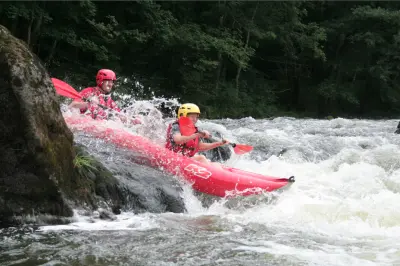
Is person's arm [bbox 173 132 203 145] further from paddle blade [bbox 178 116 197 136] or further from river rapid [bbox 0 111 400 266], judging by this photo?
river rapid [bbox 0 111 400 266]

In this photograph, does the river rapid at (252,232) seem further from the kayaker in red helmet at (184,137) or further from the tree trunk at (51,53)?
the tree trunk at (51,53)

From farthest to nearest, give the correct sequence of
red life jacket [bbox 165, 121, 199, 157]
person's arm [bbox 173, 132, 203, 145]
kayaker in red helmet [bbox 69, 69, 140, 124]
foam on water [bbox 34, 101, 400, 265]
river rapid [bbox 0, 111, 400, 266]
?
kayaker in red helmet [bbox 69, 69, 140, 124]
red life jacket [bbox 165, 121, 199, 157]
person's arm [bbox 173, 132, 203, 145]
foam on water [bbox 34, 101, 400, 265]
river rapid [bbox 0, 111, 400, 266]

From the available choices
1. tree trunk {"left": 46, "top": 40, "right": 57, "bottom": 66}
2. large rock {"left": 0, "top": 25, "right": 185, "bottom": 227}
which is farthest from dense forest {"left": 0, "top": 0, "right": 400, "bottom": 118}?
large rock {"left": 0, "top": 25, "right": 185, "bottom": 227}

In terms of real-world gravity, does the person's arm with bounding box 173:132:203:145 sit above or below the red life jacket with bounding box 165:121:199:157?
above

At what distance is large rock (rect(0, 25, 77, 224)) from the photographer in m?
3.91

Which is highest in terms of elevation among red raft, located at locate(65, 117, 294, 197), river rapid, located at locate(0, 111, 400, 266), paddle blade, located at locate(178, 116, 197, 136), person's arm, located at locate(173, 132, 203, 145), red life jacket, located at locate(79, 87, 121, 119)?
red life jacket, located at locate(79, 87, 121, 119)

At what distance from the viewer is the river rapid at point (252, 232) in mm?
3471

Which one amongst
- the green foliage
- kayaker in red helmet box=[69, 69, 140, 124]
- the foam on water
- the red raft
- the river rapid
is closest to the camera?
the river rapid

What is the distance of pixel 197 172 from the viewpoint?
5.66 m

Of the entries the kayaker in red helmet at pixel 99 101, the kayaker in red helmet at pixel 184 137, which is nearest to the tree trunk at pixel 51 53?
the kayaker in red helmet at pixel 99 101

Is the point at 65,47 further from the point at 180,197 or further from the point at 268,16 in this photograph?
the point at 180,197

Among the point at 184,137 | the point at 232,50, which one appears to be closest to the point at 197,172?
the point at 184,137

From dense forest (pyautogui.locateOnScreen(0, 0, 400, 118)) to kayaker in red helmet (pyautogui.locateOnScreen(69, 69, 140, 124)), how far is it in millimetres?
7037

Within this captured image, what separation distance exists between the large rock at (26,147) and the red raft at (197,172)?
5.74ft
